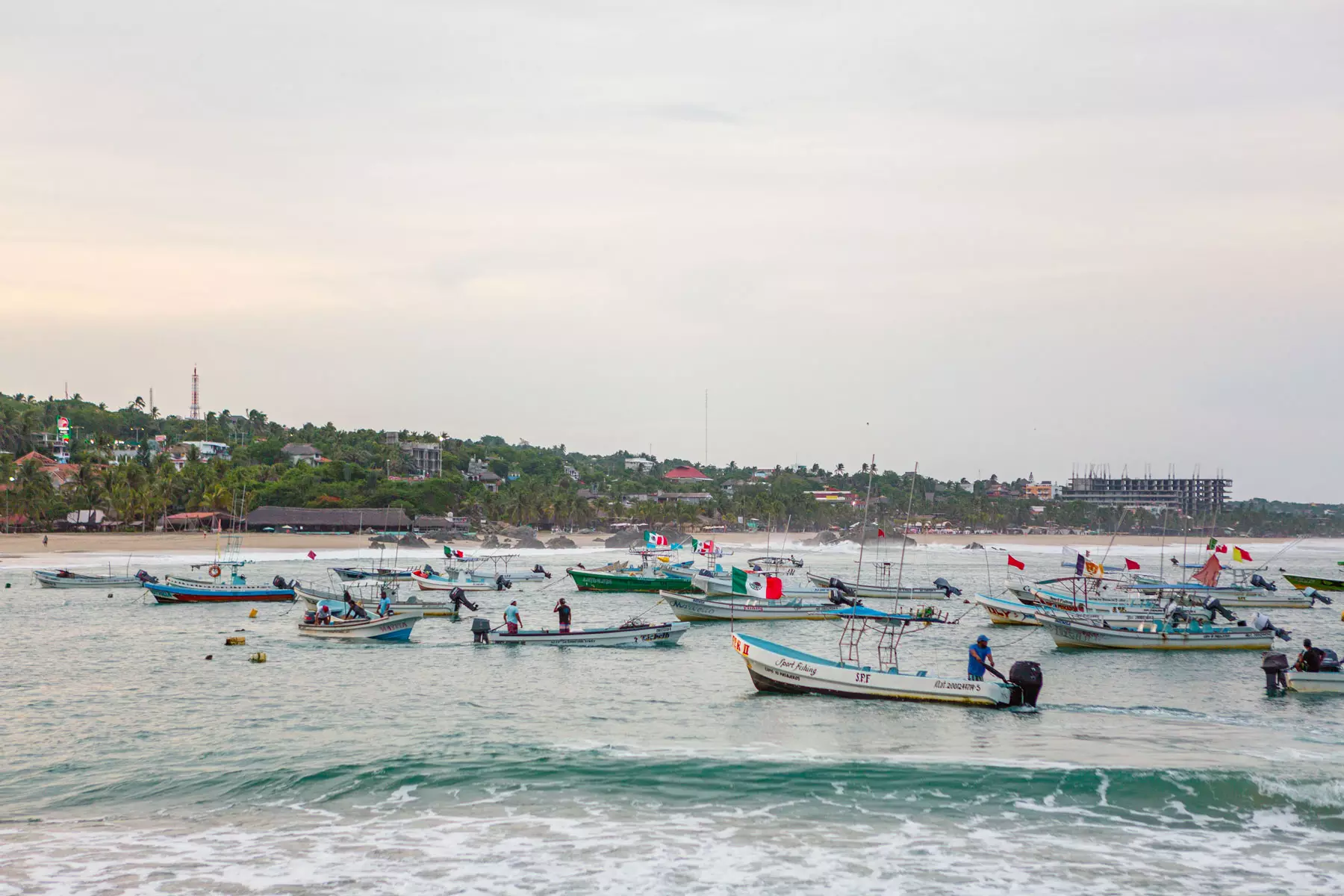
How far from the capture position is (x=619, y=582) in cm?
6975

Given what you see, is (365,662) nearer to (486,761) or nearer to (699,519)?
(486,761)

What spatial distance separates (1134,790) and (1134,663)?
20.1 metres

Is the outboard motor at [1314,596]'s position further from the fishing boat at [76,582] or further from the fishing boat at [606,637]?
the fishing boat at [76,582]

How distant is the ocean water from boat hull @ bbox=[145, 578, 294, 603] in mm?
23649

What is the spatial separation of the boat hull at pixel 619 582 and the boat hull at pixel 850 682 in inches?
1531

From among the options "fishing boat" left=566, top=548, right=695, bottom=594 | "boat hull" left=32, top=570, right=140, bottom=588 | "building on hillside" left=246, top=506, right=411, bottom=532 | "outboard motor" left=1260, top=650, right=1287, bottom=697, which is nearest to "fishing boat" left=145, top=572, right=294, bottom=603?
"boat hull" left=32, top=570, right=140, bottom=588

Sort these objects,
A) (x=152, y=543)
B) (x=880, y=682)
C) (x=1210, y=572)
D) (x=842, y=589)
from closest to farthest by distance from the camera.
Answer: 1. (x=880, y=682)
2. (x=842, y=589)
3. (x=1210, y=572)
4. (x=152, y=543)

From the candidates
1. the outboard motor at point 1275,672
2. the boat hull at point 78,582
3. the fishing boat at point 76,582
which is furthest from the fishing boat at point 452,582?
the outboard motor at point 1275,672

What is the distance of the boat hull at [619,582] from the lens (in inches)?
2717

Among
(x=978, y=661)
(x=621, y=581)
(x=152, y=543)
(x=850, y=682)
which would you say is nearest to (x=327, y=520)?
(x=152, y=543)

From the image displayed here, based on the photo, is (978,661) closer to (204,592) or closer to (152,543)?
(204,592)

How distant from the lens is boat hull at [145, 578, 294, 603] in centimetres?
5972

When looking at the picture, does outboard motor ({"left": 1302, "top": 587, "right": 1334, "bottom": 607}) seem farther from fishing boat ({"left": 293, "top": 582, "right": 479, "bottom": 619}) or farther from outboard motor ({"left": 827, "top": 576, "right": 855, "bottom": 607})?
Result: fishing boat ({"left": 293, "top": 582, "right": 479, "bottom": 619})

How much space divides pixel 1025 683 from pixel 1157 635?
1618cm
